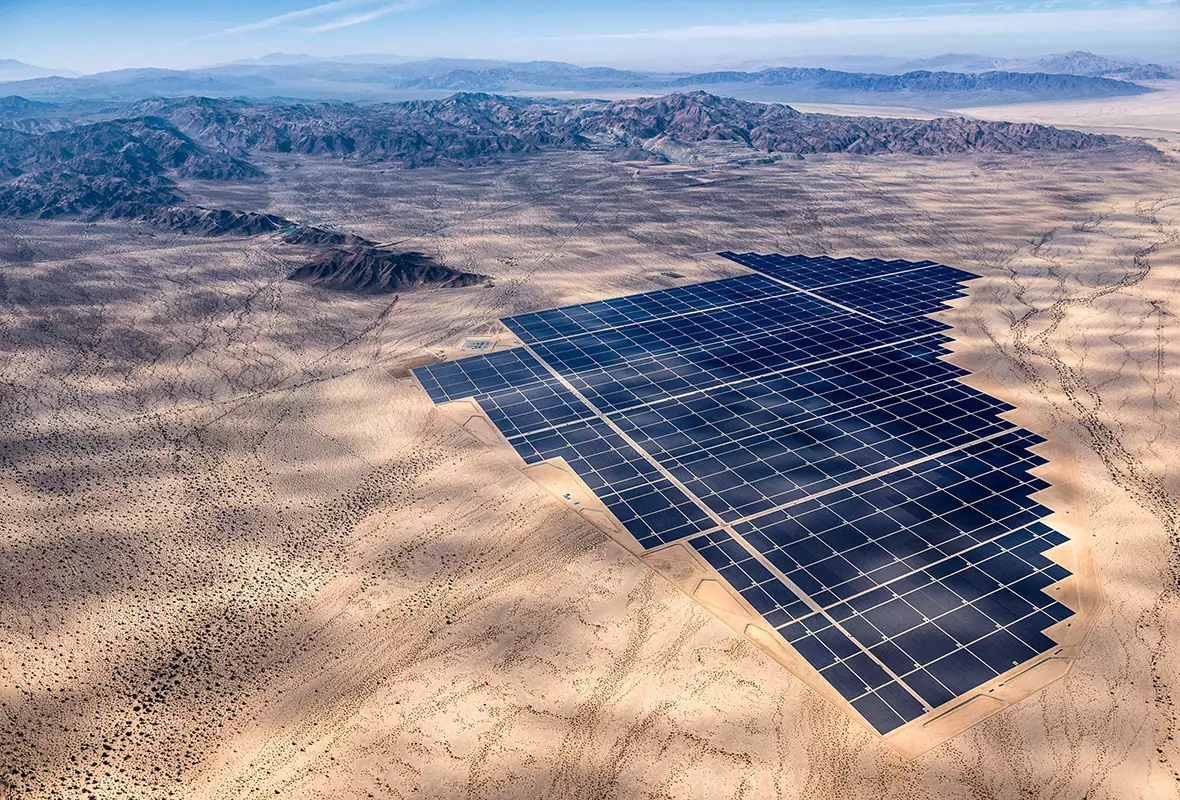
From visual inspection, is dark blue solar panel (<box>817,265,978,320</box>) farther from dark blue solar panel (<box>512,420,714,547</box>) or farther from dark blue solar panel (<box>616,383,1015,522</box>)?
dark blue solar panel (<box>512,420,714,547</box>)

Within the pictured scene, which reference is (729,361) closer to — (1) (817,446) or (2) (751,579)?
(1) (817,446)

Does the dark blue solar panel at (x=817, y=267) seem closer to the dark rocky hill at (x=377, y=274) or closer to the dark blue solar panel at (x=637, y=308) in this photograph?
the dark blue solar panel at (x=637, y=308)

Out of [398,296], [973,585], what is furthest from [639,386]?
[398,296]

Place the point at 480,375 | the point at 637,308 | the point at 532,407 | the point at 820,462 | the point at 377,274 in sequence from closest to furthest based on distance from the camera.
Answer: the point at 820,462 → the point at 532,407 → the point at 480,375 → the point at 637,308 → the point at 377,274

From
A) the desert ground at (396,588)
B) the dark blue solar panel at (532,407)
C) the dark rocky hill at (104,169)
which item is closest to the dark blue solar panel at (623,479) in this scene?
the dark blue solar panel at (532,407)

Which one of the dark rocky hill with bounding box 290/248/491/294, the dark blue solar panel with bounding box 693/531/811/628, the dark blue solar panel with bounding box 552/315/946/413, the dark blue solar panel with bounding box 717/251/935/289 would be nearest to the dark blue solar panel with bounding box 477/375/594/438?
the dark blue solar panel with bounding box 552/315/946/413

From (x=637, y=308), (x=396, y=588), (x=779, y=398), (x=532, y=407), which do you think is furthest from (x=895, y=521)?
(x=637, y=308)

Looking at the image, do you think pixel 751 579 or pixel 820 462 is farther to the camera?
pixel 820 462
